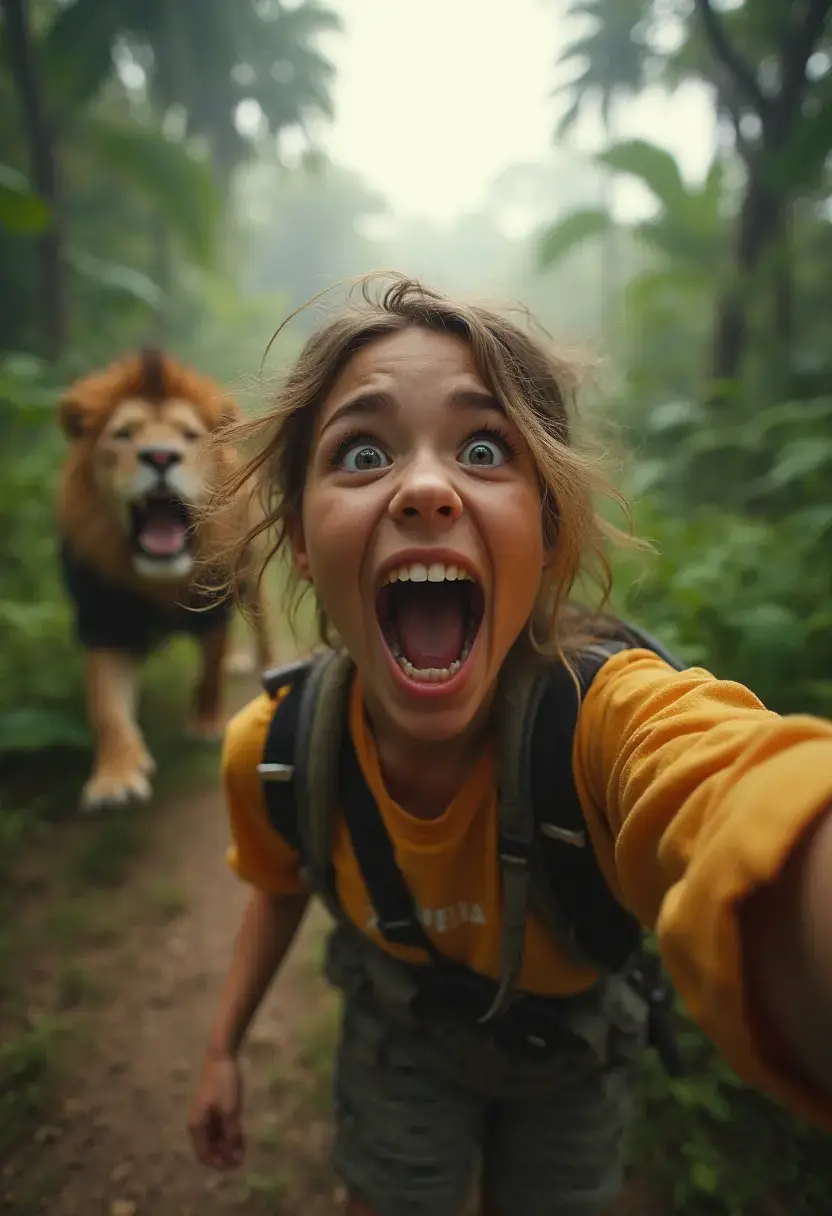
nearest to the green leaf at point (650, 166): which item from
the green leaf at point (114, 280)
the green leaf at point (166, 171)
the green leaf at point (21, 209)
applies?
the green leaf at point (166, 171)

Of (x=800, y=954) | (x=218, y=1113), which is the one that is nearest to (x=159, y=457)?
(x=218, y=1113)

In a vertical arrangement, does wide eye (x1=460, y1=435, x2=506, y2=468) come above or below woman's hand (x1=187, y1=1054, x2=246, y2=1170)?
above

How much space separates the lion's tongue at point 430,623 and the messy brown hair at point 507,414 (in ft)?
0.36

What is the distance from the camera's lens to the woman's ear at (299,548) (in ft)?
3.23

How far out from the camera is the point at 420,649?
865mm

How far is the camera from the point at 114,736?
84.8 inches

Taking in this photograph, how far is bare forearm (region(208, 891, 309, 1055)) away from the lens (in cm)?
107

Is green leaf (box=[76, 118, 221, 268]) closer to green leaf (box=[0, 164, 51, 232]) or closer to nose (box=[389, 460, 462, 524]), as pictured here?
green leaf (box=[0, 164, 51, 232])

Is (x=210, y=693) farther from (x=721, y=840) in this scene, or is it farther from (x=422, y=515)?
(x=721, y=840)

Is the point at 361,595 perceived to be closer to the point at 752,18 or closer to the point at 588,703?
the point at 588,703

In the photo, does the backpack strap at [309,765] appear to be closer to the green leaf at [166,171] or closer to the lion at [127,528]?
the lion at [127,528]

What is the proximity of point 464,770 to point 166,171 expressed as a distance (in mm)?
6959

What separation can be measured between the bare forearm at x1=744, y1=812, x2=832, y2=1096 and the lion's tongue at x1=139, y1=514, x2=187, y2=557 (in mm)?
2001

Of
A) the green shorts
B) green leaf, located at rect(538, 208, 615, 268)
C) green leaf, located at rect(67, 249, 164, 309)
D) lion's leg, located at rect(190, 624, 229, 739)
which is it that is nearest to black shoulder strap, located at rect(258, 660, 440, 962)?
the green shorts
